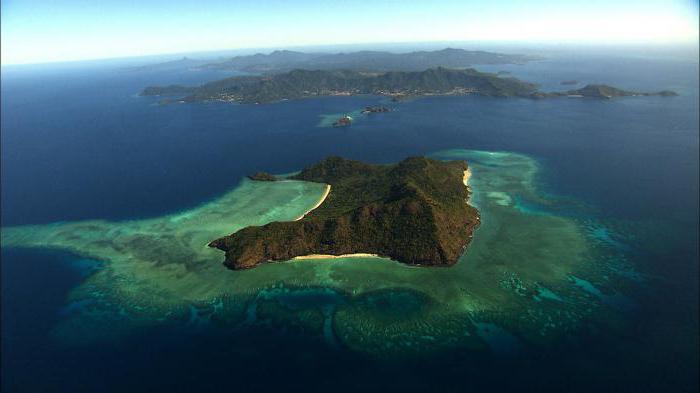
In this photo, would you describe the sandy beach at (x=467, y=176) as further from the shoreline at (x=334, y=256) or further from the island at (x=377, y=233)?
the shoreline at (x=334, y=256)

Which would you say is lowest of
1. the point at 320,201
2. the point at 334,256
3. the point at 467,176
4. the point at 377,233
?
the point at 334,256

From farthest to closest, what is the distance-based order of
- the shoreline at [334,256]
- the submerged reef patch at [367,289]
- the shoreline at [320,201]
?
the shoreline at [320,201]
the shoreline at [334,256]
the submerged reef patch at [367,289]

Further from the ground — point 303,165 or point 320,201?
point 303,165

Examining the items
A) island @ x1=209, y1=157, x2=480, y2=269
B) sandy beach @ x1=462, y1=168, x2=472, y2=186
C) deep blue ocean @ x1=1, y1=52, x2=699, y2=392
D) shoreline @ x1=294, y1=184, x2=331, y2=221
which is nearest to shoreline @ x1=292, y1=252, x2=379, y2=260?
island @ x1=209, y1=157, x2=480, y2=269

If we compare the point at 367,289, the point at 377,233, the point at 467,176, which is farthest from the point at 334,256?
the point at 467,176

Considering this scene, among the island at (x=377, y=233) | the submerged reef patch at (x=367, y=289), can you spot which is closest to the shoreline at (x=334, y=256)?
the island at (x=377, y=233)

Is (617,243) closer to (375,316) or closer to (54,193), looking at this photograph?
(375,316)

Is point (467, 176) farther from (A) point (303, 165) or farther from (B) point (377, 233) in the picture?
(A) point (303, 165)

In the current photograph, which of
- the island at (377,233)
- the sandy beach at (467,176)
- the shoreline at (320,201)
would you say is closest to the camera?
the island at (377,233)
